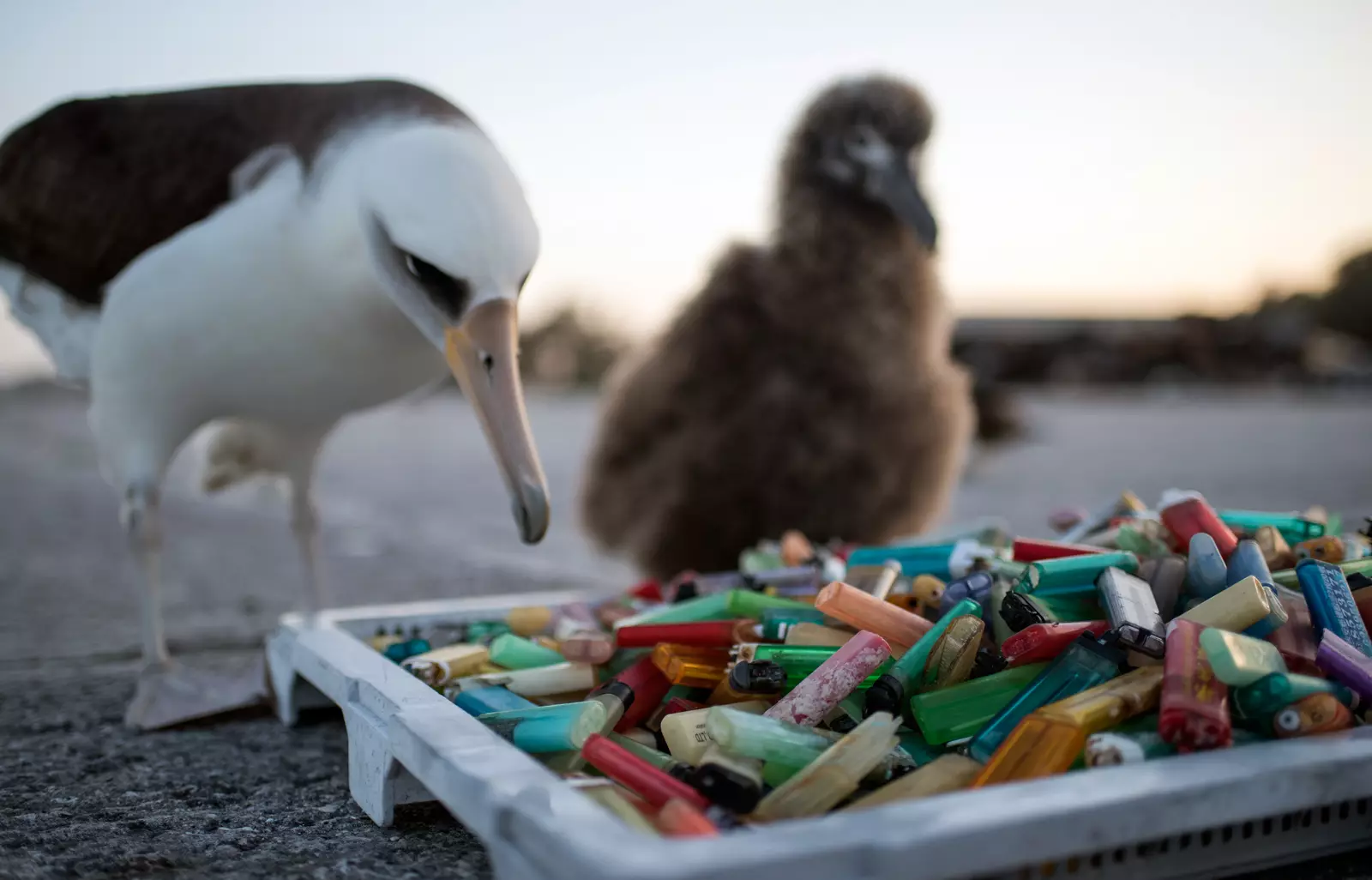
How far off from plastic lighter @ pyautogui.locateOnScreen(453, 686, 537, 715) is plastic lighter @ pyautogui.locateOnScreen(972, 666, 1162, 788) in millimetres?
498

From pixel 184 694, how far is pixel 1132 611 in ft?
4.62

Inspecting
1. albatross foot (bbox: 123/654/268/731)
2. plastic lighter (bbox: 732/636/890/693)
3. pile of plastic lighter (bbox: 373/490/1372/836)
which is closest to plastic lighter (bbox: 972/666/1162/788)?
pile of plastic lighter (bbox: 373/490/1372/836)

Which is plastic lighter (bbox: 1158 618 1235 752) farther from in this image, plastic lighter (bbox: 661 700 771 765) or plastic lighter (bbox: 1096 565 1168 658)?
plastic lighter (bbox: 661 700 771 765)

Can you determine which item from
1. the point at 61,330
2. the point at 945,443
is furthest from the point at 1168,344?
the point at 61,330

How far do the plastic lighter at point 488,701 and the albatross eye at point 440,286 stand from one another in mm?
484

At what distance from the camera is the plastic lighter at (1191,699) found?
3.26 feet

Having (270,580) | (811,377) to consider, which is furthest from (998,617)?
(270,580)

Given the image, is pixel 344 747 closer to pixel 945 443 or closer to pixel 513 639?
pixel 513 639

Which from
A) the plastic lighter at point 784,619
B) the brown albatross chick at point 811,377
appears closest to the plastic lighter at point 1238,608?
the plastic lighter at point 784,619

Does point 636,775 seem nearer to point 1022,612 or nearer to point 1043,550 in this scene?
point 1022,612

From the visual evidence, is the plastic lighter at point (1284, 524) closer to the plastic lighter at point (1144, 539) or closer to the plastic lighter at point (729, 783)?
the plastic lighter at point (1144, 539)

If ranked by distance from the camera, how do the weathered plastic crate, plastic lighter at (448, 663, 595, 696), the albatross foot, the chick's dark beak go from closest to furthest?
the weathered plastic crate → plastic lighter at (448, 663, 595, 696) → the albatross foot → the chick's dark beak

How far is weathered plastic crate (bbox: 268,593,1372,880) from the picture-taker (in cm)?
78

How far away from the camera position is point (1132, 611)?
120 centimetres
